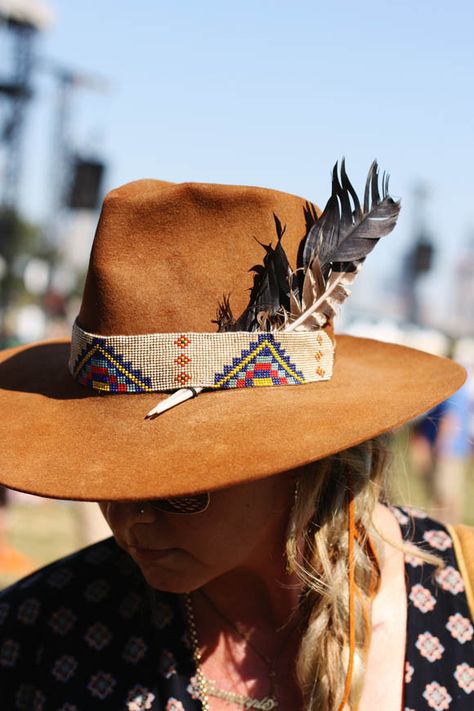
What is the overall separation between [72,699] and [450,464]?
578cm

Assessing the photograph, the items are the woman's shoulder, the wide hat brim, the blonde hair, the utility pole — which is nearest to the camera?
the wide hat brim

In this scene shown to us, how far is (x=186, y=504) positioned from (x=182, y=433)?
0.53 feet

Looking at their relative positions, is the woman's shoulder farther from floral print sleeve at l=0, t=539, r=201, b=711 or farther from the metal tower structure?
the metal tower structure

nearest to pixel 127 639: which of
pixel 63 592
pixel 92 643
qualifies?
pixel 92 643

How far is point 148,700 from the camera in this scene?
177 centimetres

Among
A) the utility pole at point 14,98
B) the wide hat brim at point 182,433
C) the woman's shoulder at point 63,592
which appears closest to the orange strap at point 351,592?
the wide hat brim at point 182,433

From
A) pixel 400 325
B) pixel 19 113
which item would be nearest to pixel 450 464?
pixel 400 325

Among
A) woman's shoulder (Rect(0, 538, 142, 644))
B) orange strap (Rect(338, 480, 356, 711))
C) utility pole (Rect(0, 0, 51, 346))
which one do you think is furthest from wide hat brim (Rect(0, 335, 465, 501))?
utility pole (Rect(0, 0, 51, 346))

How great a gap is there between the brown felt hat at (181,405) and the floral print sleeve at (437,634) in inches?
16.8

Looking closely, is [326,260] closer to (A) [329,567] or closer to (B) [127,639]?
(A) [329,567]

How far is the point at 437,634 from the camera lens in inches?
68.2

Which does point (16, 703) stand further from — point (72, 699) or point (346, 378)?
point (346, 378)

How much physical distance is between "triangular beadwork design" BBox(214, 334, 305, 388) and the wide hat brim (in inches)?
0.7

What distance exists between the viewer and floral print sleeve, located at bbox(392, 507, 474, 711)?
1.66 meters
